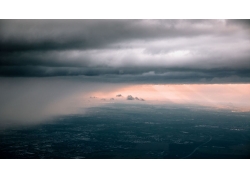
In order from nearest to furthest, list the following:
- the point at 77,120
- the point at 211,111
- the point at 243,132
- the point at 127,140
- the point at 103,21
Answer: the point at 103,21 → the point at 127,140 → the point at 243,132 → the point at 211,111 → the point at 77,120

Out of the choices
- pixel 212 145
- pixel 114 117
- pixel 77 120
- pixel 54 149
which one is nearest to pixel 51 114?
pixel 77 120

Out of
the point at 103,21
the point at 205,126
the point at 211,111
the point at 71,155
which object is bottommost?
the point at 71,155

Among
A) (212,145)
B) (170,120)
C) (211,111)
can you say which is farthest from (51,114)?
(211,111)

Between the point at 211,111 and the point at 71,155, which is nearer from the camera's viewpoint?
the point at 71,155

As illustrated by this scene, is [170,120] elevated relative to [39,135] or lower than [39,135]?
elevated

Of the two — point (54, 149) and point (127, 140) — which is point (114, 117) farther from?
point (54, 149)

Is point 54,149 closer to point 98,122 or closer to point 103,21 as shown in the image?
point 98,122

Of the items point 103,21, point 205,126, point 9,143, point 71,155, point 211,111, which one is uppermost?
point 103,21

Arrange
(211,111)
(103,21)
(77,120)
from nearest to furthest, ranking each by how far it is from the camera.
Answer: (103,21)
(211,111)
(77,120)

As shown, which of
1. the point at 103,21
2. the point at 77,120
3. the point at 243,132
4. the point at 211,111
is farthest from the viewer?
the point at 77,120
